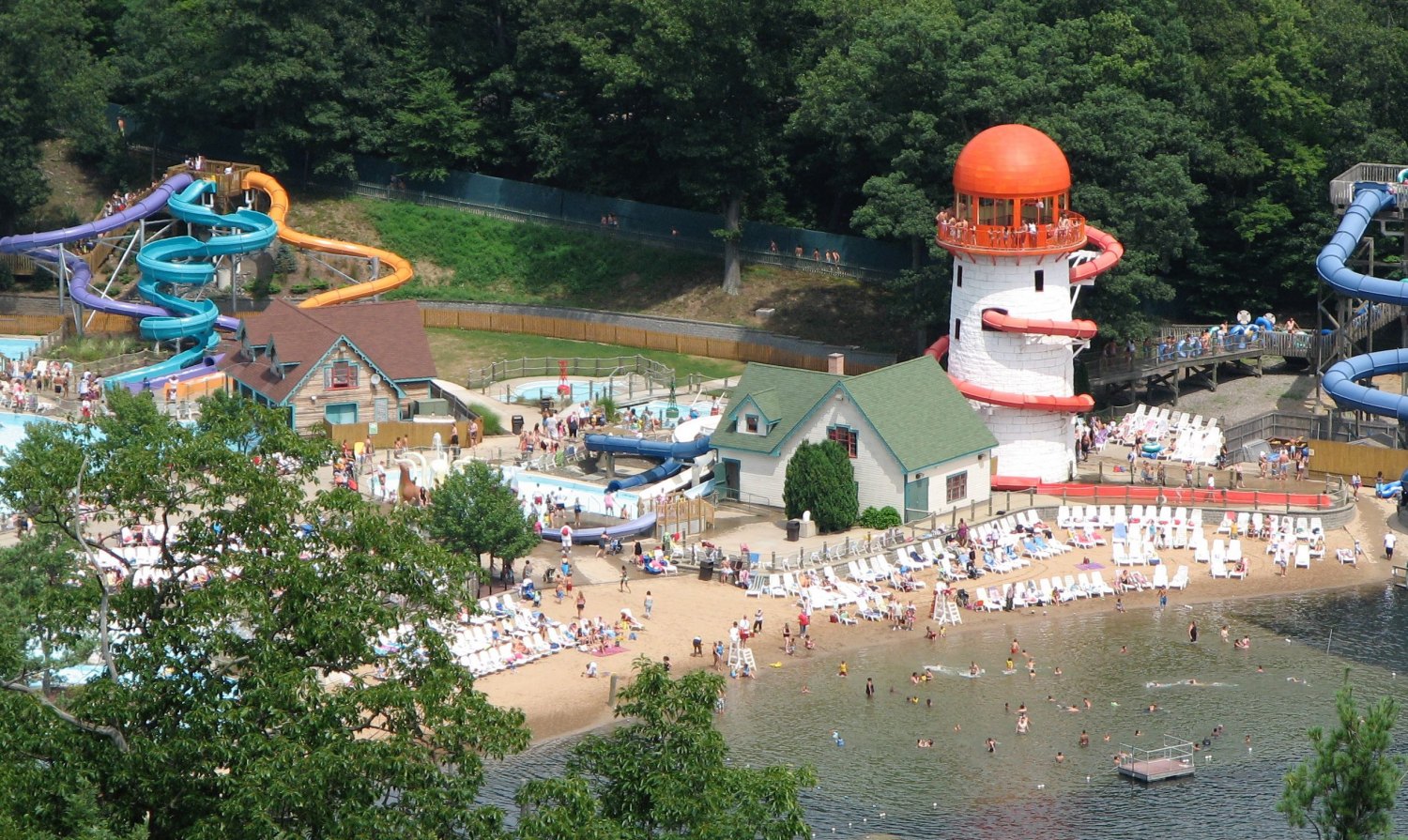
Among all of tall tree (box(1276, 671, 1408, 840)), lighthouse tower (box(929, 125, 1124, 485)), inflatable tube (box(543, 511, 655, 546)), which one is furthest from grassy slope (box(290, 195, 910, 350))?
tall tree (box(1276, 671, 1408, 840))

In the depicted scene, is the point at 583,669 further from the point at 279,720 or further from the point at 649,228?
the point at 649,228

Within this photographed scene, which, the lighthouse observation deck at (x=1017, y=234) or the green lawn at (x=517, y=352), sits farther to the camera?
the green lawn at (x=517, y=352)

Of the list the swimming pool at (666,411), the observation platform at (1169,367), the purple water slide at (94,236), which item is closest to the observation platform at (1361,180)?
the observation platform at (1169,367)

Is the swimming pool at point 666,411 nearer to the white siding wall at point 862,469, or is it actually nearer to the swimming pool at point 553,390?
the swimming pool at point 553,390

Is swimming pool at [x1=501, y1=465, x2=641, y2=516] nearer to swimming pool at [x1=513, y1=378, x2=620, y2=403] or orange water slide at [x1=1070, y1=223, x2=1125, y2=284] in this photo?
swimming pool at [x1=513, y1=378, x2=620, y2=403]

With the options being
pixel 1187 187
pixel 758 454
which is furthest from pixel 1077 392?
pixel 758 454

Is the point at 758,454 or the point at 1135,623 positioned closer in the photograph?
the point at 1135,623
